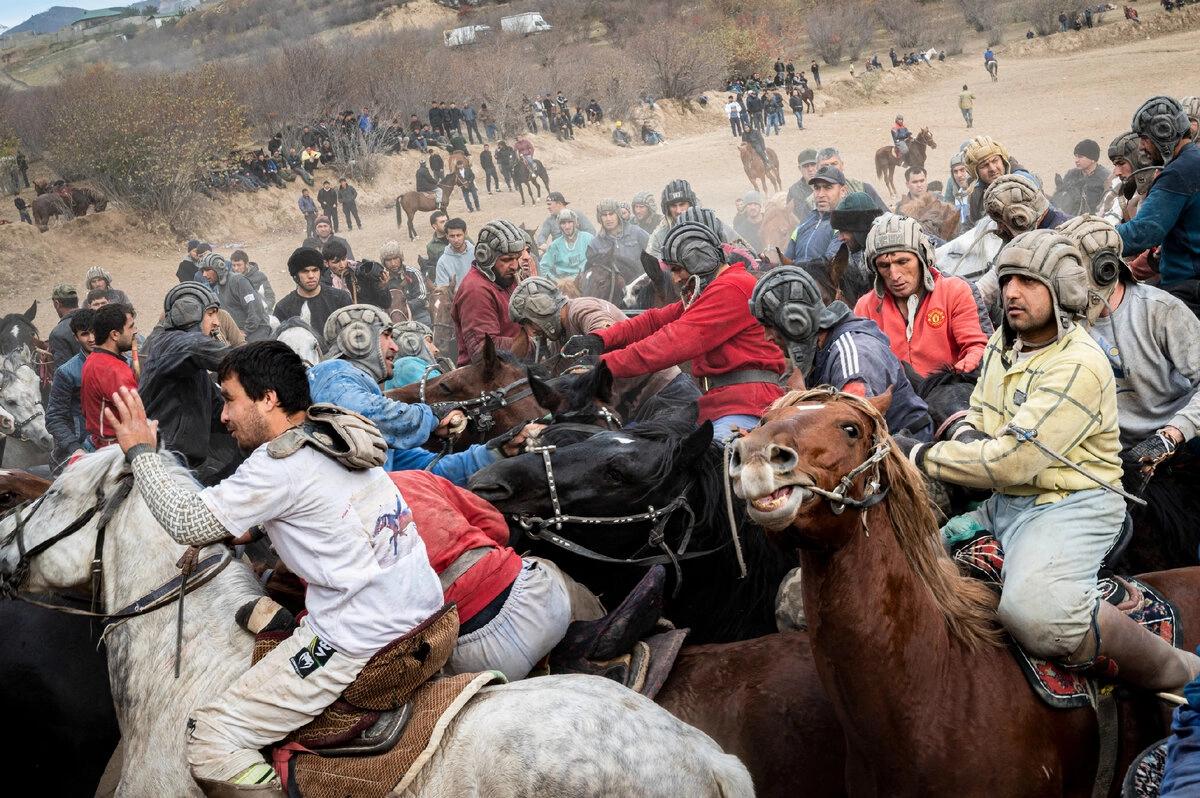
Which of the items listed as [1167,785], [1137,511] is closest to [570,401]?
[1137,511]

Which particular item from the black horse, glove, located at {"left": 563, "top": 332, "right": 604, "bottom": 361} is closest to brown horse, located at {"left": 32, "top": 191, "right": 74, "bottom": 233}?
glove, located at {"left": 563, "top": 332, "right": 604, "bottom": 361}

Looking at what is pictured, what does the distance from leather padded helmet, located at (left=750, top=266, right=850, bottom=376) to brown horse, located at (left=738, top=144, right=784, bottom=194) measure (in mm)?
23276

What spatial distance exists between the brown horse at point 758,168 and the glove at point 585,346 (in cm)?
2219

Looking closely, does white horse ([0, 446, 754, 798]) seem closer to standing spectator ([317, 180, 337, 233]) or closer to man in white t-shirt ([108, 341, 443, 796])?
man in white t-shirt ([108, 341, 443, 796])

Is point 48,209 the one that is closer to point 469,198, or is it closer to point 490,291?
point 469,198

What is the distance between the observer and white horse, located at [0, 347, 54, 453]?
1169 cm

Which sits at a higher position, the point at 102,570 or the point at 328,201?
the point at 102,570

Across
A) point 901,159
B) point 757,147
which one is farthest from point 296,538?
point 757,147

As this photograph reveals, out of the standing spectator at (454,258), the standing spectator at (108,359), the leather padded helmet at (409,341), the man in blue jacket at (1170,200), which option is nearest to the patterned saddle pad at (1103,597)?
the man in blue jacket at (1170,200)

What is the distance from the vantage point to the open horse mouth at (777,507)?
2.88 metres

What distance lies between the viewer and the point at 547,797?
303 centimetres

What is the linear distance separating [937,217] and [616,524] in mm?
10076

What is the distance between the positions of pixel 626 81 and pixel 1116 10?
801 inches

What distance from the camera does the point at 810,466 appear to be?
3.01 meters
